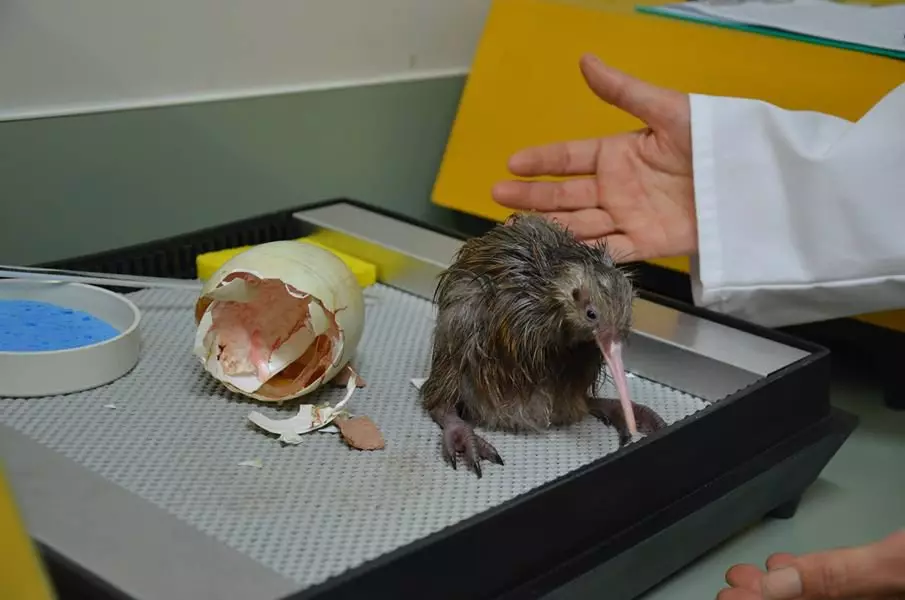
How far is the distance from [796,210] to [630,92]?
0.17 meters

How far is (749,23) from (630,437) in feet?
1.67

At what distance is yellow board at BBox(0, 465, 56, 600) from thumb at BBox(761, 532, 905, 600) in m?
0.34

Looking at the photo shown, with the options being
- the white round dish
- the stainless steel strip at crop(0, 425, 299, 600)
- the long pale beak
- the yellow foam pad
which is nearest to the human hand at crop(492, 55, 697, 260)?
the yellow foam pad

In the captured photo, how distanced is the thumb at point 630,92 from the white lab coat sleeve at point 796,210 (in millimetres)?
28

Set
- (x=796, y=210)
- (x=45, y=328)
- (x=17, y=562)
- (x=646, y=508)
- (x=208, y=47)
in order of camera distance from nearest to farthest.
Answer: (x=17, y=562) < (x=646, y=508) < (x=45, y=328) < (x=796, y=210) < (x=208, y=47)

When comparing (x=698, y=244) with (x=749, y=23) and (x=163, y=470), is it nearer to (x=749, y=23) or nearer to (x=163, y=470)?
(x=749, y=23)

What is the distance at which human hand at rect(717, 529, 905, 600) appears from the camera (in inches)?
18.7

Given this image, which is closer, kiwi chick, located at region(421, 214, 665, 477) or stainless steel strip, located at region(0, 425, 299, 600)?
stainless steel strip, located at region(0, 425, 299, 600)

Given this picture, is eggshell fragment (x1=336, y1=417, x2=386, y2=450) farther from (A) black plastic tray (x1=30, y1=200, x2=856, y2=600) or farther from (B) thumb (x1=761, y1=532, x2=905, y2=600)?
(B) thumb (x1=761, y1=532, x2=905, y2=600)

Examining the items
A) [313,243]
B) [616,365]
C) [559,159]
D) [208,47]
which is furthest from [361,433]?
[208,47]

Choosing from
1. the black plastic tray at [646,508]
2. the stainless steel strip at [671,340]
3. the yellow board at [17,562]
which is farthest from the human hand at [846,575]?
the yellow board at [17,562]

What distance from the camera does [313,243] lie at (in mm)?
882

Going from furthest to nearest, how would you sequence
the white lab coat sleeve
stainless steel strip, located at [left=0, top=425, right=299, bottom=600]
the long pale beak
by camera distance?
the white lab coat sleeve, the long pale beak, stainless steel strip, located at [left=0, top=425, right=299, bottom=600]

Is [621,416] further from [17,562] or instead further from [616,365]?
[17,562]
